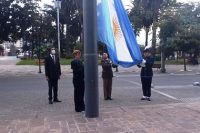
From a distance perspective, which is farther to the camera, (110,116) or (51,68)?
(51,68)

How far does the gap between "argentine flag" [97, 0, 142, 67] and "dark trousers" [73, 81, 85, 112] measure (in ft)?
6.11

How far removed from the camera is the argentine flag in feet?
31.1

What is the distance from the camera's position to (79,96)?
1105 centimetres

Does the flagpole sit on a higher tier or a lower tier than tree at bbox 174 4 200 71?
lower

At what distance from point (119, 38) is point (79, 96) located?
7.68 feet

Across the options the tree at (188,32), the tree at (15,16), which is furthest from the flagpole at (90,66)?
the tree at (188,32)

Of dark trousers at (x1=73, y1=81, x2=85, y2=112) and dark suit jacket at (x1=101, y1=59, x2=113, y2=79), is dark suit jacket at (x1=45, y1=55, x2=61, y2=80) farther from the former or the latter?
dark trousers at (x1=73, y1=81, x2=85, y2=112)

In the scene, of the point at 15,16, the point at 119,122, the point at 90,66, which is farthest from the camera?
the point at 15,16

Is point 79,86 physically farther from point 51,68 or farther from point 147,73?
point 147,73

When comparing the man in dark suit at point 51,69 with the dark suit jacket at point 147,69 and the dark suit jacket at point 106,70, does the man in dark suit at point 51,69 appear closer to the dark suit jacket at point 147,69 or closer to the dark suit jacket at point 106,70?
the dark suit jacket at point 106,70

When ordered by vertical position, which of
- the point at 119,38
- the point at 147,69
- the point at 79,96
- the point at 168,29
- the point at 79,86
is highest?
the point at 168,29

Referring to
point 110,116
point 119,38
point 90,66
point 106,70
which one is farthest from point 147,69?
point 119,38

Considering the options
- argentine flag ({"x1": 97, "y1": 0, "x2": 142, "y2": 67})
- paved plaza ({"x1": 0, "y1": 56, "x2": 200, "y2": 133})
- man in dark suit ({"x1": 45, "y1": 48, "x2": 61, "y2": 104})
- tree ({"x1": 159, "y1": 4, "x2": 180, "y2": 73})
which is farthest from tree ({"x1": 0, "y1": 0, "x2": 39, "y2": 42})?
argentine flag ({"x1": 97, "y1": 0, "x2": 142, "y2": 67})

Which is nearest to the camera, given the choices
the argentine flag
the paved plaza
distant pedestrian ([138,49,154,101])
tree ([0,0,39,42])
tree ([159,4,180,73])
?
the paved plaza
